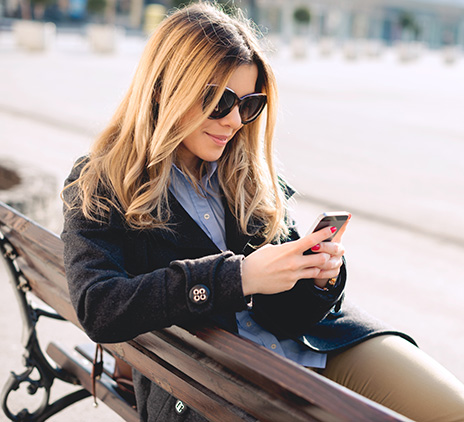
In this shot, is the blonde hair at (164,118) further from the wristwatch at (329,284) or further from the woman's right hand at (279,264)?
the woman's right hand at (279,264)

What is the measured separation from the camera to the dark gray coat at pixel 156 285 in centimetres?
150

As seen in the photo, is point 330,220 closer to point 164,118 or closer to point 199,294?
point 199,294

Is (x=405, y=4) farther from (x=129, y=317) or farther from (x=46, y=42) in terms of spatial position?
(x=129, y=317)

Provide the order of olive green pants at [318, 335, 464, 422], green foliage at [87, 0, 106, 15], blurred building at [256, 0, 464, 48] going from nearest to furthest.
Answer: olive green pants at [318, 335, 464, 422]
green foliage at [87, 0, 106, 15]
blurred building at [256, 0, 464, 48]

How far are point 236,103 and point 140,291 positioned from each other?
0.58m

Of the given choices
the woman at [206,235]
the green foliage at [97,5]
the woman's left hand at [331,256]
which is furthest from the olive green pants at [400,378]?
the green foliage at [97,5]

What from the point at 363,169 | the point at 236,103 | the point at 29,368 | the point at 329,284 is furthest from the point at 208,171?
the point at 363,169

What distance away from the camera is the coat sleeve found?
1.49 metres

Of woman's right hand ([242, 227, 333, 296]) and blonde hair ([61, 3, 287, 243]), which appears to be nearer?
woman's right hand ([242, 227, 333, 296])

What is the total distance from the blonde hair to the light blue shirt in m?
0.06

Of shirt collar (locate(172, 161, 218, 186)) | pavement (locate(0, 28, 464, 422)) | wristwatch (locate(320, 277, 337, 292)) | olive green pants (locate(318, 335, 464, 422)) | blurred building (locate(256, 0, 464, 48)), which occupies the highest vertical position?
shirt collar (locate(172, 161, 218, 186))

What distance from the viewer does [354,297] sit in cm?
426

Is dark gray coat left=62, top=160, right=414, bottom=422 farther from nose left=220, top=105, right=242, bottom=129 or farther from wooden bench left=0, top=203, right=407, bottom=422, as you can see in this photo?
nose left=220, top=105, right=242, bottom=129

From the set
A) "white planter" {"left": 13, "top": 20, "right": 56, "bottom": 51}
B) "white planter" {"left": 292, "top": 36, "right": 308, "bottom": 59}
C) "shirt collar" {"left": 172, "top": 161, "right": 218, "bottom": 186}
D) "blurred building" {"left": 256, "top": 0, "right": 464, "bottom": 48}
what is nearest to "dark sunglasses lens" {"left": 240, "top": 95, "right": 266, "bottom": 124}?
"shirt collar" {"left": 172, "top": 161, "right": 218, "bottom": 186}
